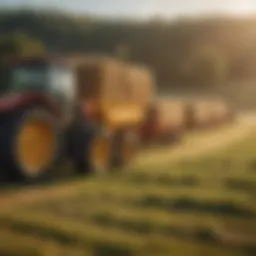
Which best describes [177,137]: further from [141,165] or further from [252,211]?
[252,211]

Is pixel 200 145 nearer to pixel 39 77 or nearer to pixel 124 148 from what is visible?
pixel 124 148

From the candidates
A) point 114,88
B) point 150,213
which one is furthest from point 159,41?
point 150,213

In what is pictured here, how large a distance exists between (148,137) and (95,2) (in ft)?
1.06

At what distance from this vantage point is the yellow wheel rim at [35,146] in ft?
3.59

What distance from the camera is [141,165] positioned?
1.17 meters

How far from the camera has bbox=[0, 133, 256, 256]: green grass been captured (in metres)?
1.04

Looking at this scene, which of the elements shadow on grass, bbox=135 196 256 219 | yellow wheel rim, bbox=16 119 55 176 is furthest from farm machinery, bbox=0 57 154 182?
shadow on grass, bbox=135 196 256 219

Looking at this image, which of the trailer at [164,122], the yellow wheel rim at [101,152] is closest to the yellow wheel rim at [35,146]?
the yellow wheel rim at [101,152]

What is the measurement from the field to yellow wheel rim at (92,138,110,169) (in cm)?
3

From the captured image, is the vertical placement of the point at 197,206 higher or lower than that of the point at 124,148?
lower

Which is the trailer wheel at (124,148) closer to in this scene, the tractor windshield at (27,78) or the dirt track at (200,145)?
the dirt track at (200,145)

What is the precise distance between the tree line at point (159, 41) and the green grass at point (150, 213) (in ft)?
0.58

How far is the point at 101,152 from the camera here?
1202mm

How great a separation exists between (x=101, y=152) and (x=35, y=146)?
0.16 m
